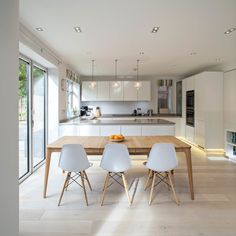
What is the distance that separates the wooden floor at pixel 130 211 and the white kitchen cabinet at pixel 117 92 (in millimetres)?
4374

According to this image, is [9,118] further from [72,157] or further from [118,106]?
[118,106]

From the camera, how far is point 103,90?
7.93m

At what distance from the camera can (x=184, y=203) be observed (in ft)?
9.71

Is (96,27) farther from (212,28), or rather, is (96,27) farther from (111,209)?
(111,209)

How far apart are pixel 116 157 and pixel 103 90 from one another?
5.26 m

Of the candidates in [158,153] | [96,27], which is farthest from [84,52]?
[158,153]

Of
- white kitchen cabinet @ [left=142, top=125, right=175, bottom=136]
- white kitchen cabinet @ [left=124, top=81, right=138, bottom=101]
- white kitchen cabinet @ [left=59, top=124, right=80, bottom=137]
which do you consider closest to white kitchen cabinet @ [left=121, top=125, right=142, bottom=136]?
white kitchen cabinet @ [left=142, top=125, right=175, bottom=136]

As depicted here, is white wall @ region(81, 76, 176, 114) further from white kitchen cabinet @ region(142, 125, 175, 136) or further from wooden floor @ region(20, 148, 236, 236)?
wooden floor @ region(20, 148, 236, 236)

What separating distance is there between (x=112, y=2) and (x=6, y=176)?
2.08 meters

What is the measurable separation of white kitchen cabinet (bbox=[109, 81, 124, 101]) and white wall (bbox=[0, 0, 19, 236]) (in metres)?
6.27

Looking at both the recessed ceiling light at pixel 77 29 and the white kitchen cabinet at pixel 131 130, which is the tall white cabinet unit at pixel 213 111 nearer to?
the white kitchen cabinet at pixel 131 130

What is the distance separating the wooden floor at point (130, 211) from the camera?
2322mm

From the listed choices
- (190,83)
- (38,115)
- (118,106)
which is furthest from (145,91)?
(38,115)

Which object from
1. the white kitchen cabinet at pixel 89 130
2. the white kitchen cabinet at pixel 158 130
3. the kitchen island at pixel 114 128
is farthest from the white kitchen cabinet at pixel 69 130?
the white kitchen cabinet at pixel 158 130
